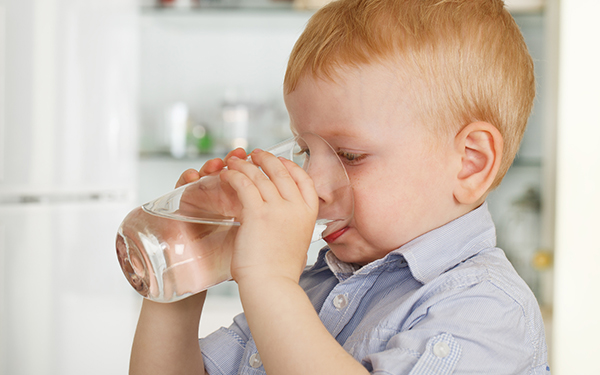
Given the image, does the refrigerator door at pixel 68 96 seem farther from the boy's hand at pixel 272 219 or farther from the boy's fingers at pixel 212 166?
the boy's hand at pixel 272 219

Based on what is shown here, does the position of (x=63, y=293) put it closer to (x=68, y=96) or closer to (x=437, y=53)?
(x=68, y=96)

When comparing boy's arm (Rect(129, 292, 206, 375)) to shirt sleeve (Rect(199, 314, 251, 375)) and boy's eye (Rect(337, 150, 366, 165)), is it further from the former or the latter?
boy's eye (Rect(337, 150, 366, 165))

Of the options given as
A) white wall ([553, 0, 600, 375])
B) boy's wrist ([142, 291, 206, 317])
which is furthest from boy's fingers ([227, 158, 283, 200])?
white wall ([553, 0, 600, 375])

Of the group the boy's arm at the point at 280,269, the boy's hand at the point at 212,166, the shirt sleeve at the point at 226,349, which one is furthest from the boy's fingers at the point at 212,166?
the shirt sleeve at the point at 226,349

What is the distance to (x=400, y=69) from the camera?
0.59 metres

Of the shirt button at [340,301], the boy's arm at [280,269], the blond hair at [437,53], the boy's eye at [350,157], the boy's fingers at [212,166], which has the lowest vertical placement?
the shirt button at [340,301]

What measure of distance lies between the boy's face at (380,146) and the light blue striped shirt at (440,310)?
1.8 inches

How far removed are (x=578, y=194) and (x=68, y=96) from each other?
5.04ft

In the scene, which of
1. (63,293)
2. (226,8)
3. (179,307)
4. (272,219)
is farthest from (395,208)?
(226,8)

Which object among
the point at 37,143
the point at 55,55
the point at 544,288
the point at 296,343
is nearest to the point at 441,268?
the point at 296,343

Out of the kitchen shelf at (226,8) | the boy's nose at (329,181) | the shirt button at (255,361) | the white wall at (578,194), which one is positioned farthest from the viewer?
the kitchen shelf at (226,8)

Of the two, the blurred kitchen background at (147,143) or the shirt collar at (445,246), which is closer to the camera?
the shirt collar at (445,246)

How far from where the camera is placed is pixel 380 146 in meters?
0.60

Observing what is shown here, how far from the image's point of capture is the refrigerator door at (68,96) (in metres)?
1.30
